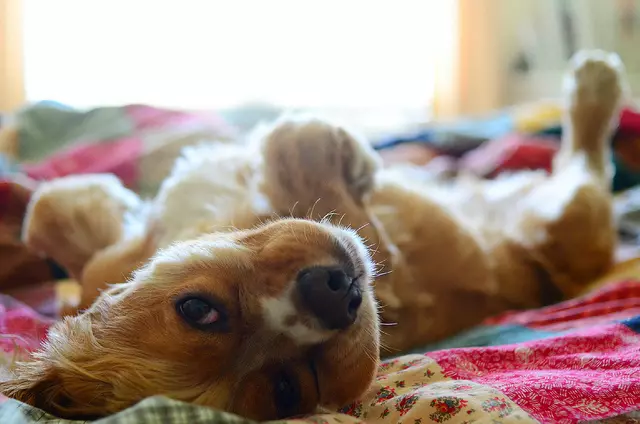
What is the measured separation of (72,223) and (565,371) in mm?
1430

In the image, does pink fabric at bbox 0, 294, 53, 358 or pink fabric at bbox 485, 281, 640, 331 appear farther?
pink fabric at bbox 485, 281, 640, 331

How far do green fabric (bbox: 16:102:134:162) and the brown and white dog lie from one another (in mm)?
890

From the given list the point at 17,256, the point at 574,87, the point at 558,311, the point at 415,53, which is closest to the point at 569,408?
the point at 558,311

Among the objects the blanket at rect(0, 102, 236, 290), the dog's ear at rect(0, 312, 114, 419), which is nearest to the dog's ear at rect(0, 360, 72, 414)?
the dog's ear at rect(0, 312, 114, 419)

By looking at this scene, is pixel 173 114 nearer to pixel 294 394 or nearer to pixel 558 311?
pixel 558 311

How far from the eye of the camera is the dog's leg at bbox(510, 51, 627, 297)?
1.89 metres

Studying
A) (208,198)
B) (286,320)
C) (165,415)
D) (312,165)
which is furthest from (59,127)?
(165,415)

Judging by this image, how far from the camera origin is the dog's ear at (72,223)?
187 cm

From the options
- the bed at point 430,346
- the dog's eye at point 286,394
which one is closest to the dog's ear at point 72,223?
the bed at point 430,346

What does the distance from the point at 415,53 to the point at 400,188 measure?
3320 millimetres

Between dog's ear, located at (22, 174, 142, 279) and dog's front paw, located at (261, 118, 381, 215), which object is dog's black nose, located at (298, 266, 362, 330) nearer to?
dog's front paw, located at (261, 118, 381, 215)

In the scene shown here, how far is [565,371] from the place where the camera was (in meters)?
→ 1.00

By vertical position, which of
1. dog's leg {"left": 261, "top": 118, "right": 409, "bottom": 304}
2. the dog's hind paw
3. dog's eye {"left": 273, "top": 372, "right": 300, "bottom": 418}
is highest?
the dog's hind paw

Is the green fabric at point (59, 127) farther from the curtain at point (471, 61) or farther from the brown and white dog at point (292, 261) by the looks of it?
the curtain at point (471, 61)
